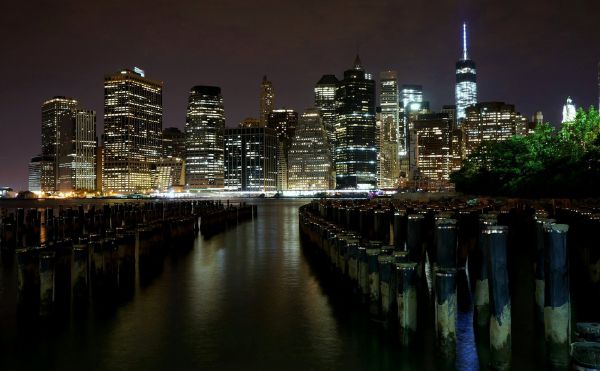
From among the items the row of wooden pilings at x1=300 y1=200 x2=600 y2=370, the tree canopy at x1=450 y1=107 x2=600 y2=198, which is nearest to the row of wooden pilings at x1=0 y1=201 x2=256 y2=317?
the row of wooden pilings at x1=300 y1=200 x2=600 y2=370

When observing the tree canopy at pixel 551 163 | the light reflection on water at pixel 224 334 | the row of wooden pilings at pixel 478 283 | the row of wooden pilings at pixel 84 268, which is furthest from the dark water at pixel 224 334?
the tree canopy at pixel 551 163

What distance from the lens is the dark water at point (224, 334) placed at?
470 inches

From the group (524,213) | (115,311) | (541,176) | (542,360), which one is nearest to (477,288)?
(542,360)

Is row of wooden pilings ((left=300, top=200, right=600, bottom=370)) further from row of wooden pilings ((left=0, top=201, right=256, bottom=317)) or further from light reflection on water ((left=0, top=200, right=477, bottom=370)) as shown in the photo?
row of wooden pilings ((left=0, top=201, right=256, bottom=317))

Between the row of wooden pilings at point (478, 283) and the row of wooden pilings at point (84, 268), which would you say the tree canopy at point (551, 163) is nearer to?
the row of wooden pilings at point (478, 283)

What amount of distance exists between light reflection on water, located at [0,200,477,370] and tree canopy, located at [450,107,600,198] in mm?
32565

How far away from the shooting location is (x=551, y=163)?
52.5 meters

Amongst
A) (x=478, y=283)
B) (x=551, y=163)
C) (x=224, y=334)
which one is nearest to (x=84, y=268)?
(x=224, y=334)

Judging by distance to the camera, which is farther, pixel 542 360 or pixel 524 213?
pixel 524 213

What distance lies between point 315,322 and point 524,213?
2377 centimetres

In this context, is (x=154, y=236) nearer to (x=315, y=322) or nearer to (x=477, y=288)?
(x=315, y=322)

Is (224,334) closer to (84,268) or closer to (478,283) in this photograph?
(84,268)

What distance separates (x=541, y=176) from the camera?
174ft

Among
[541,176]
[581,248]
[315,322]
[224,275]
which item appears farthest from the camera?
[541,176]
